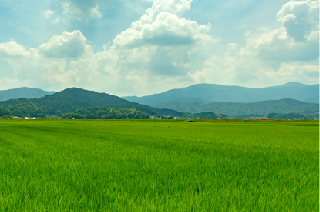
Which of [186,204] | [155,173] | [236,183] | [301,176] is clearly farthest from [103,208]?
[301,176]

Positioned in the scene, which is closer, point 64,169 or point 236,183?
point 236,183

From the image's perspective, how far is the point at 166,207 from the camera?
15.7 ft

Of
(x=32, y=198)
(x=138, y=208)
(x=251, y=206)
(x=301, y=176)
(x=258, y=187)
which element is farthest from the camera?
(x=301, y=176)

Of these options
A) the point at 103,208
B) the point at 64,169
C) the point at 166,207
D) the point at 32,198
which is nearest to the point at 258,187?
the point at 166,207

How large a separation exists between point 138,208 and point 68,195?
207cm

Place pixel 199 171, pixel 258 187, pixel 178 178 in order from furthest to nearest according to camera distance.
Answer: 1. pixel 199 171
2. pixel 178 178
3. pixel 258 187

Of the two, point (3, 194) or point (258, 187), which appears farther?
point (258, 187)

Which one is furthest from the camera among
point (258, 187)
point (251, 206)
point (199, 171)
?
point (199, 171)

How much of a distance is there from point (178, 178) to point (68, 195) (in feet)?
11.5

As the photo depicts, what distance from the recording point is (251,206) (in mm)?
5020

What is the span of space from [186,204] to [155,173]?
10.6 ft

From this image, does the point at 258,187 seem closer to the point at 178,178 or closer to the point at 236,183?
the point at 236,183

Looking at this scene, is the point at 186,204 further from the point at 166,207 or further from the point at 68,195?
the point at 68,195

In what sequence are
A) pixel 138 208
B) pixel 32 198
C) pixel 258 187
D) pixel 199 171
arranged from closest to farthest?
pixel 138 208 → pixel 32 198 → pixel 258 187 → pixel 199 171
